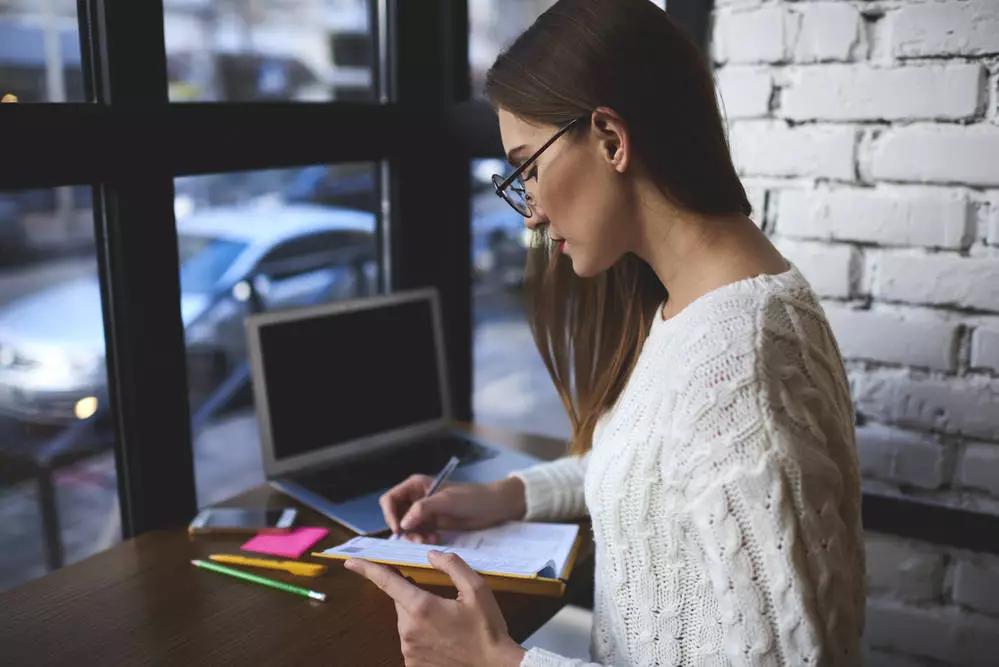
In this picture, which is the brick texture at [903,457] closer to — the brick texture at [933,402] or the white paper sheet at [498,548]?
the brick texture at [933,402]

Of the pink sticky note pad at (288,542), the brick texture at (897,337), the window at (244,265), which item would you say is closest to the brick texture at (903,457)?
the brick texture at (897,337)

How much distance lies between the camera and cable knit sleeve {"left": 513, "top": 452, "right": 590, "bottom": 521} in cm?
128

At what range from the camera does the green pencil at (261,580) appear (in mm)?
1094

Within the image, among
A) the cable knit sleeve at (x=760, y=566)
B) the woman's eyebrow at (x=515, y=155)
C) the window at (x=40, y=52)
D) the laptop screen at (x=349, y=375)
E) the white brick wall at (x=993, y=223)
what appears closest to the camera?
the cable knit sleeve at (x=760, y=566)

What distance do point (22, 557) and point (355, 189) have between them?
847mm

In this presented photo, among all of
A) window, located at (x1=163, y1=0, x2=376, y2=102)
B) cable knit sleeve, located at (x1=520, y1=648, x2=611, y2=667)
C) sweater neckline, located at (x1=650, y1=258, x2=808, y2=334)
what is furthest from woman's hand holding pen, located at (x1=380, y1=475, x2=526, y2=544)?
window, located at (x1=163, y1=0, x2=376, y2=102)

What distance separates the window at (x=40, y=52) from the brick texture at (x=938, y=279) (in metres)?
1.16

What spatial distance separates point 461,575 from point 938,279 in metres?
0.80

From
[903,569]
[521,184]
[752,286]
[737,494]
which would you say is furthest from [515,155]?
[903,569]

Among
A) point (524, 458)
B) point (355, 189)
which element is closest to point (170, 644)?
point (524, 458)

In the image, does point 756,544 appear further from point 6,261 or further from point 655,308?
point 6,261

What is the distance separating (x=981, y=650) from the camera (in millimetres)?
1330

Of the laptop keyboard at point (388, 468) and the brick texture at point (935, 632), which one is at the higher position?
the laptop keyboard at point (388, 468)

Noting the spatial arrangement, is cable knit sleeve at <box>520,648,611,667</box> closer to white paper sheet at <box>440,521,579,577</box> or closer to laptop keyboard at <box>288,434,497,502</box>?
white paper sheet at <box>440,521,579,577</box>
